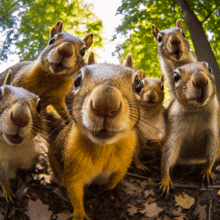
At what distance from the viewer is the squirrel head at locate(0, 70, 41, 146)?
55 centimetres

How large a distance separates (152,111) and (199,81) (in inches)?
12.4

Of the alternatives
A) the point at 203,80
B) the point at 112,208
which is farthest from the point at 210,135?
the point at 112,208

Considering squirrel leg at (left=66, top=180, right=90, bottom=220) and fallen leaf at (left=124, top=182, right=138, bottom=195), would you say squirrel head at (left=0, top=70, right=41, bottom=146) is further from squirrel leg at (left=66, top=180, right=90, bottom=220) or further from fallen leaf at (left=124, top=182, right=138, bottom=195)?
fallen leaf at (left=124, top=182, right=138, bottom=195)

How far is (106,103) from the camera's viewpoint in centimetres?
48

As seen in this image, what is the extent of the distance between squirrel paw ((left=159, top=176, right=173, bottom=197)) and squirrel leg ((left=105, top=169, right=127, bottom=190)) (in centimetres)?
15

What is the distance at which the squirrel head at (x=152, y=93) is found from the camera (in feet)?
2.90

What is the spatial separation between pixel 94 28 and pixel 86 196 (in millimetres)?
770

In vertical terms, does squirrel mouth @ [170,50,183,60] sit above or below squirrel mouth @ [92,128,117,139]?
above

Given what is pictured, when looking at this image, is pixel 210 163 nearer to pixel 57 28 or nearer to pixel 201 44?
pixel 201 44

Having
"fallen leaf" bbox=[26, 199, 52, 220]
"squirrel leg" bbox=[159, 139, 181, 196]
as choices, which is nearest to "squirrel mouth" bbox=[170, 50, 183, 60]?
"squirrel leg" bbox=[159, 139, 181, 196]

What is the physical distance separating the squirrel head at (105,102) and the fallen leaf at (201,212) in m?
0.34

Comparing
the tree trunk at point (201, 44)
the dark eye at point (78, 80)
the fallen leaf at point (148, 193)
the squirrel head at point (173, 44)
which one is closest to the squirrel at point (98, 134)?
the dark eye at point (78, 80)

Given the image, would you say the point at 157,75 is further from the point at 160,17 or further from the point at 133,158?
the point at 133,158

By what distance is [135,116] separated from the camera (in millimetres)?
629
